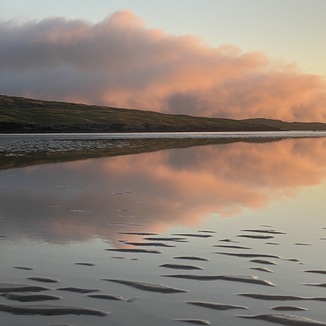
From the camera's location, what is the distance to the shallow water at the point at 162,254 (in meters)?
6.49

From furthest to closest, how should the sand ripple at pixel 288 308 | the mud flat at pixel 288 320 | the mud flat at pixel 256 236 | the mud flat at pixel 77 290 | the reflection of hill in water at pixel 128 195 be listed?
the reflection of hill in water at pixel 128 195, the mud flat at pixel 256 236, the mud flat at pixel 77 290, the sand ripple at pixel 288 308, the mud flat at pixel 288 320

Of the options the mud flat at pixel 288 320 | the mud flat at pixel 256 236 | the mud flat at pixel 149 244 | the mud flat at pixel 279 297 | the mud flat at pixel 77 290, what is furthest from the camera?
the mud flat at pixel 256 236

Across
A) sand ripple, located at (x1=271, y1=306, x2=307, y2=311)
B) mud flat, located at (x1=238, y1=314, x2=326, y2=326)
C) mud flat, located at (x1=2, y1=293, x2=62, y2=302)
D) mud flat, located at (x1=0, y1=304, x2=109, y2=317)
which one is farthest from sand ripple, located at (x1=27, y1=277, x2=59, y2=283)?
sand ripple, located at (x1=271, y1=306, x2=307, y2=311)

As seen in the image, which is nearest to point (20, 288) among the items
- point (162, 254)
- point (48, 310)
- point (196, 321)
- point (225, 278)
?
point (48, 310)

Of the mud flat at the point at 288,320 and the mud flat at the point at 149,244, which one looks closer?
the mud flat at the point at 288,320

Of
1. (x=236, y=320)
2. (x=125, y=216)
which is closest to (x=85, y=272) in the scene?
(x=236, y=320)

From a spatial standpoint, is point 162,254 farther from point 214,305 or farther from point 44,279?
point 214,305

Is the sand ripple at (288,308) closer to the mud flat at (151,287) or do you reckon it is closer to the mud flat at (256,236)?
the mud flat at (151,287)

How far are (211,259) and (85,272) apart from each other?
2.31 m

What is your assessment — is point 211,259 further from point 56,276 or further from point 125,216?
point 125,216

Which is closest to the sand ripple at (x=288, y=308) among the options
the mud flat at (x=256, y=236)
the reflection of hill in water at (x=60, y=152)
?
the mud flat at (x=256, y=236)

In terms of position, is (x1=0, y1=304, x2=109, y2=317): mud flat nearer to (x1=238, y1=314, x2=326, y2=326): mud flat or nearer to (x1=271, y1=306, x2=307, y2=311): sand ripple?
(x1=238, y1=314, x2=326, y2=326): mud flat

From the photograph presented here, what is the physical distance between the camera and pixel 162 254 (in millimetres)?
9562

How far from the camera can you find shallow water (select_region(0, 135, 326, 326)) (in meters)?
6.49
